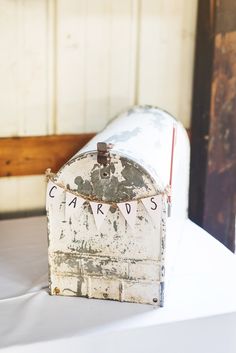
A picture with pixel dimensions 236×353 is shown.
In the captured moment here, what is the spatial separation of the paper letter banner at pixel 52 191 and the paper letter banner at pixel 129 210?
173 mm

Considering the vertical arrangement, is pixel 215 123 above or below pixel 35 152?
above

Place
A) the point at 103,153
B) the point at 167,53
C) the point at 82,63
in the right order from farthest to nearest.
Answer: the point at 167,53 < the point at 82,63 < the point at 103,153

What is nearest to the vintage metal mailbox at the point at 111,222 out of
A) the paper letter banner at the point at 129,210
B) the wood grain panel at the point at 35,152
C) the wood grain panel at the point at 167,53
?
the paper letter banner at the point at 129,210

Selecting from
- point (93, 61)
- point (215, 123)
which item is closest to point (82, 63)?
point (93, 61)

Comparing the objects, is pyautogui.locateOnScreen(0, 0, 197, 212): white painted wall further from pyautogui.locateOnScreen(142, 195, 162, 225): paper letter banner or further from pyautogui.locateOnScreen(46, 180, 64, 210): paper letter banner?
pyautogui.locateOnScreen(142, 195, 162, 225): paper letter banner

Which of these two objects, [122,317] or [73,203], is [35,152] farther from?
[122,317]

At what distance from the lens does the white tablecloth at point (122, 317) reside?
1507 mm

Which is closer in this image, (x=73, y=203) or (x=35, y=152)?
(x=73, y=203)

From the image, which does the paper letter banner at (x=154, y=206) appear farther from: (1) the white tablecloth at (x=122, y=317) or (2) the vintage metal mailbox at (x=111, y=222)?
(1) the white tablecloth at (x=122, y=317)

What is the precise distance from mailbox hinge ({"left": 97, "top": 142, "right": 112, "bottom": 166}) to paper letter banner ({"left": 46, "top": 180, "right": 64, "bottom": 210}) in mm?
143

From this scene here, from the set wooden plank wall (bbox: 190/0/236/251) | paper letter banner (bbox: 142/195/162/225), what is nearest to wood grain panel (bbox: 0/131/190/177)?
wooden plank wall (bbox: 190/0/236/251)

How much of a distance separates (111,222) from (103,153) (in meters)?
0.20

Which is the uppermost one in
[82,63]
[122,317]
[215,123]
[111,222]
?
[82,63]

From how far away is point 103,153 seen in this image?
159 cm
